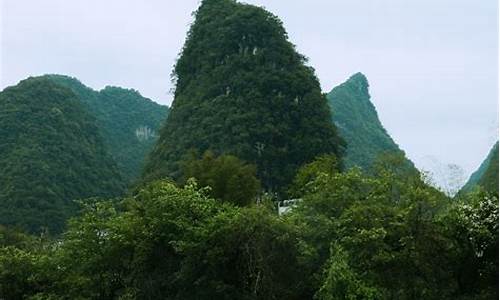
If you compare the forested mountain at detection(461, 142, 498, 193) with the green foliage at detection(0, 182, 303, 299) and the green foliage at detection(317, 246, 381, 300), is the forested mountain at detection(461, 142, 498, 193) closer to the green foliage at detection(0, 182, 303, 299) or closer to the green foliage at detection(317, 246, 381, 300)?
the green foliage at detection(317, 246, 381, 300)

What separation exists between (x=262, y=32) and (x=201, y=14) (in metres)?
5.33

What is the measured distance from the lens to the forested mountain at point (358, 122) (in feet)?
198

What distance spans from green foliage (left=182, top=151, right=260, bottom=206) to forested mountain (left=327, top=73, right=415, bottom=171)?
3621 cm

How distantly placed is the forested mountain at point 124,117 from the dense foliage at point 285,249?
168 ft

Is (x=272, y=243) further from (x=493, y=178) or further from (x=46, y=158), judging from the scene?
(x=46, y=158)

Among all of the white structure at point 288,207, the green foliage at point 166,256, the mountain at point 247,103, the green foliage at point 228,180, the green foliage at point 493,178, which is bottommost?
the green foliage at point 166,256

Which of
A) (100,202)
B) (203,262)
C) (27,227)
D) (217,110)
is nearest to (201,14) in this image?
(217,110)

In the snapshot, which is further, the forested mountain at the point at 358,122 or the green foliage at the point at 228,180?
the forested mountain at the point at 358,122

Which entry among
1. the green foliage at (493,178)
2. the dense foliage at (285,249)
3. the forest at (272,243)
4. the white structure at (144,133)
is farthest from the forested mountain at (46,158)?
the dense foliage at (285,249)

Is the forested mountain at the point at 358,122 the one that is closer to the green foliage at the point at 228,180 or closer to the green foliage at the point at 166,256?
the green foliage at the point at 228,180

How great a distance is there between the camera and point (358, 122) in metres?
68.6

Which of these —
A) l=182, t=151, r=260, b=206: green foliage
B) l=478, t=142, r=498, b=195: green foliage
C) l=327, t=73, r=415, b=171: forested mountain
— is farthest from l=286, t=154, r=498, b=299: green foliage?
l=327, t=73, r=415, b=171: forested mountain

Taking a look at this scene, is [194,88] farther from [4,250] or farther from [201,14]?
[4,250]

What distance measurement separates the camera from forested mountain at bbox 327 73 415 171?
198ft
